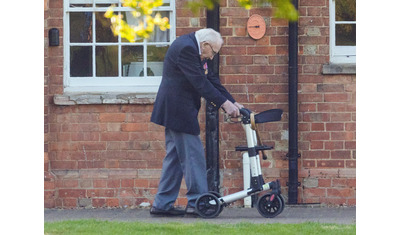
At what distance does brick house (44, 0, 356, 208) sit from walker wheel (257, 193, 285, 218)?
1.34 m

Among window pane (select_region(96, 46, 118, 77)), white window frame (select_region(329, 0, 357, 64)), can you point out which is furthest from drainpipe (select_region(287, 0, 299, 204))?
window pane (select_region(96, 46, 118, 77))

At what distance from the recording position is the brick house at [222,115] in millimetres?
8523

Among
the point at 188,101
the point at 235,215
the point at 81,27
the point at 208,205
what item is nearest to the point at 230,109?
the point at 188,101

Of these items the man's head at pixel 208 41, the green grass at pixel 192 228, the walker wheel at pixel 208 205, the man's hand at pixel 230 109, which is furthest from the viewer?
the walker wheel at pixel 208 205

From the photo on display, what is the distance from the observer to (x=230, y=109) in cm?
692

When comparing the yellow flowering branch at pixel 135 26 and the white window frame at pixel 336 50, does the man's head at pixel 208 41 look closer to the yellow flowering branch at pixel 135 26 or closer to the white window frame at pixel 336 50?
the yellow flowering branch at pixel 135 26

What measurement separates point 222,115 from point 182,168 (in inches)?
56.8

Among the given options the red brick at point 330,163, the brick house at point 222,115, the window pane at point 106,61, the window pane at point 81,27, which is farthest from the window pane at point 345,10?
the window pane at point 81,27

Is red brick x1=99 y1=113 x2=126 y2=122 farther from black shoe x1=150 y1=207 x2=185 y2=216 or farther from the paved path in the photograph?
black shoe x1=150 y1=207 x2=185 y2=216

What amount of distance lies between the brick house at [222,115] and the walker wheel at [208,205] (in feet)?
4.51

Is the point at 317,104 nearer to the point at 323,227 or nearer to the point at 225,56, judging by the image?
the point at 225,56

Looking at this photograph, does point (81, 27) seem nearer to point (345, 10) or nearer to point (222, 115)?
point (222, 115)

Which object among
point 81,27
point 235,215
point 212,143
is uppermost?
point 81,27

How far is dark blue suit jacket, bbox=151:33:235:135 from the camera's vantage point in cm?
695
